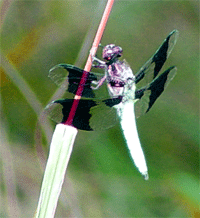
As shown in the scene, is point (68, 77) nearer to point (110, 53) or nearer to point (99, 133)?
point (110, 53)

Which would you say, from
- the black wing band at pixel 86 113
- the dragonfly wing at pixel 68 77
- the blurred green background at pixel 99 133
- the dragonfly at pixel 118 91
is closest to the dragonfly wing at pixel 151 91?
the dragonfly at pixel 118 91

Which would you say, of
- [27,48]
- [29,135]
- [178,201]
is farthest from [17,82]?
[178,201]

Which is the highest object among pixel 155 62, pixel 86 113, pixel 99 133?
pixel 155 62

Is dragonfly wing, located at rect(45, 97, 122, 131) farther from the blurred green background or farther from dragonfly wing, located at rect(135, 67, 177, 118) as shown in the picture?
the blurred green background

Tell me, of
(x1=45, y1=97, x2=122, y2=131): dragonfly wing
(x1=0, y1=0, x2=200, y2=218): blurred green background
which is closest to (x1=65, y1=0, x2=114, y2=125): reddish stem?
(x1=45, y1=97, x2=122, y2=131): dragonfly wing

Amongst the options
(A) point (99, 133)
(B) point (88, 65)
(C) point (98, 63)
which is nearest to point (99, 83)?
(C) point (98, 63)

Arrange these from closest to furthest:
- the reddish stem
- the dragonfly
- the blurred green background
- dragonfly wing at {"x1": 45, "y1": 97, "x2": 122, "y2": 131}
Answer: the reddish stem → dragonfly wing at {"x1": 45, "y1": 97, "x2": 122, "y2": 131} → the dragonfly → the blurred green background
